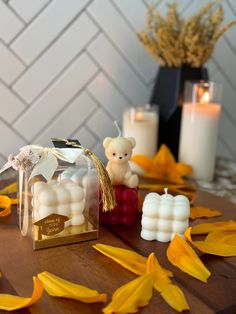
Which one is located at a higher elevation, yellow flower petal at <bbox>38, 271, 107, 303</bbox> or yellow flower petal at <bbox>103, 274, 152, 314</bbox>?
yellow flower petal at <bbox>38, 271, 107, 303</bbox>

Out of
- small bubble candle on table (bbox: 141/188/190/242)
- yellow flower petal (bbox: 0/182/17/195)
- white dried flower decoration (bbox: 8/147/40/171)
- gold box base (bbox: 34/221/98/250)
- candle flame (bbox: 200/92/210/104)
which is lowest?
candle flame (bbox: 200/92/210/104)

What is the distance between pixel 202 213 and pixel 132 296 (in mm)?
325

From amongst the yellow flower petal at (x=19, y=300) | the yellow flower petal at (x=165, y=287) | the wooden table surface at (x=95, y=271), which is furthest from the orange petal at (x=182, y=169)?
the yellow flower petal at (x=19, y=300)

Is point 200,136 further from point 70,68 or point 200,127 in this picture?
point 70,68

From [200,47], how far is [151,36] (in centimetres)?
18

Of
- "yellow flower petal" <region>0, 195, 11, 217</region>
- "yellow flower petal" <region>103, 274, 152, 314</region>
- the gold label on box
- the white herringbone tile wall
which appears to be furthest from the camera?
the white herringbone tile wall

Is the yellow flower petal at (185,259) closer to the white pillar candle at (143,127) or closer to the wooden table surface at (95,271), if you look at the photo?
the wooden table surface at (95,271)

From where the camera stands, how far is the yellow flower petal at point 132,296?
507mm

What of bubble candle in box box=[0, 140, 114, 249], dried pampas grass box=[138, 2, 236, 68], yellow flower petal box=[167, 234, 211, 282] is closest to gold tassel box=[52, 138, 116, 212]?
bubble candle in box box=[0, 140, 114, 249]

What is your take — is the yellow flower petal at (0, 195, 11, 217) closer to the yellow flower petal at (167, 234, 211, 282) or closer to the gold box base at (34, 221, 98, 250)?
the gold box base at (34, 221, 98, 250)

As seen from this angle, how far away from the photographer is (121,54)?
3.90 ft

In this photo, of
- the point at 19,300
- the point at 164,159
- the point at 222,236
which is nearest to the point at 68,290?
the point at 19,300

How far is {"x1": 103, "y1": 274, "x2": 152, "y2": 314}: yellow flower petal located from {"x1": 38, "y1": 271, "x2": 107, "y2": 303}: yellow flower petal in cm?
2

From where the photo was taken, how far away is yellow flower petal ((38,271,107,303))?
522mm
